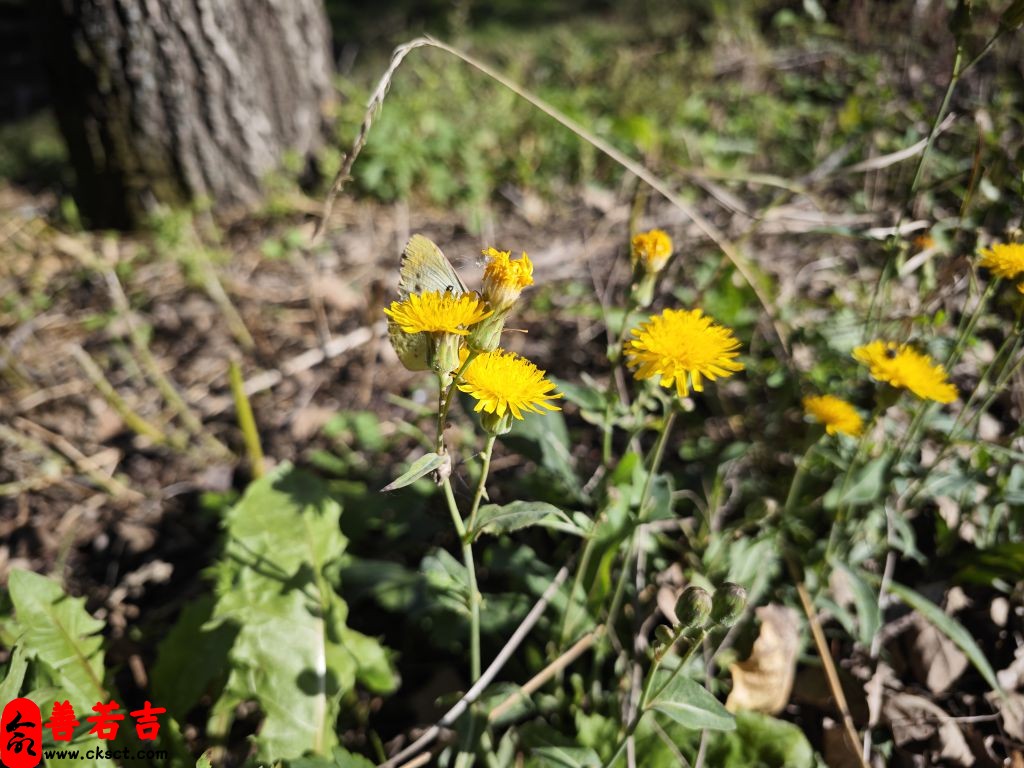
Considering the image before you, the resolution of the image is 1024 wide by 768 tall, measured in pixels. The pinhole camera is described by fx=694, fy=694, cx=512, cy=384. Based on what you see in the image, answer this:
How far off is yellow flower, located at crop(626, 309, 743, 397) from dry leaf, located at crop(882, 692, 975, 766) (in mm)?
884

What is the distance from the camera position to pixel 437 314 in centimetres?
102

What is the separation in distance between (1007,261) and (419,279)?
1078 mm

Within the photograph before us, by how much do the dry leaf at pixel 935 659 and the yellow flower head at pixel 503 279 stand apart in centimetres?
127

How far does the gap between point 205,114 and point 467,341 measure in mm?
2479

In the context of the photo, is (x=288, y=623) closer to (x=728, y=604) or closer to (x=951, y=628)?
(x=728, y=604)

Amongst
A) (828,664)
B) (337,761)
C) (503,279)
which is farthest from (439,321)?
(828,664)

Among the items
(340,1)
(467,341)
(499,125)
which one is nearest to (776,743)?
(467,341)

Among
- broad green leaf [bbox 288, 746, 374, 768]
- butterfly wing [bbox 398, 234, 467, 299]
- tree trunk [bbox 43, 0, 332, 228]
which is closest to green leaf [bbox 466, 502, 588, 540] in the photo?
butterfly wing [bbox 398, 234, 467, 299]

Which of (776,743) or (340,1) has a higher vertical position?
(340,1)

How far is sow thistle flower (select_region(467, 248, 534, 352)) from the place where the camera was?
1021 mm

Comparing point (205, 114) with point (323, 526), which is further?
point (205, 114)

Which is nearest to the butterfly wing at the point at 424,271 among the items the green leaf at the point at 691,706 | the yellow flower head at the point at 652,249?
the yellow flower head at the point at 652,249

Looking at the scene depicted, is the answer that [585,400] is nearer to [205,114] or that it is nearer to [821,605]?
[821,605]

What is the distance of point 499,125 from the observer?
342 centimetres
